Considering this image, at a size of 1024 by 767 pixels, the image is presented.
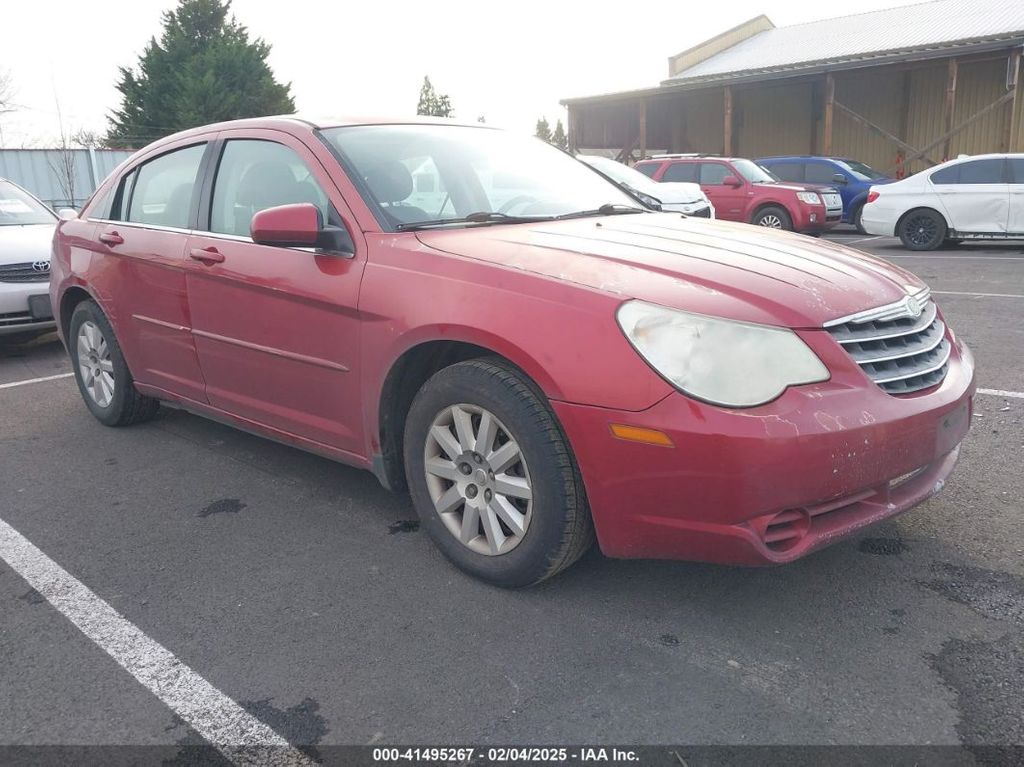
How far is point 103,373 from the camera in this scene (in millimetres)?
5004

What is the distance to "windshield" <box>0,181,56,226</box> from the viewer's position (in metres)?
8.00

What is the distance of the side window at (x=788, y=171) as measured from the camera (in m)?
17.8

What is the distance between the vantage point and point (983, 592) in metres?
2.87

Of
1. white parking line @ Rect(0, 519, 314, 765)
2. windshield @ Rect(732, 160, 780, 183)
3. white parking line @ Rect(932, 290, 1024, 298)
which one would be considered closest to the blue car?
windshield @ Rect(732, 160, 780, 183)

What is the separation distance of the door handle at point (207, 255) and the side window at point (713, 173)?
1377 centimetres

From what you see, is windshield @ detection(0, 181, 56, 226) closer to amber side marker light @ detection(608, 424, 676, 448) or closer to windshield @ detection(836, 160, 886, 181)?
amber side marker light @ detection(608, 424, 676, 448)

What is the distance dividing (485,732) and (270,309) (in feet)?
6.48

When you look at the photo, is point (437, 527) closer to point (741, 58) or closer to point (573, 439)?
point (573, 439)

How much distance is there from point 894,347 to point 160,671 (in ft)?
7.94

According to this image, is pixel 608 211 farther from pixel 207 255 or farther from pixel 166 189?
pixel 166 189

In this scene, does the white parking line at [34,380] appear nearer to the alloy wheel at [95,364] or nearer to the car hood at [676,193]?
the alloy wheel at [95,364]

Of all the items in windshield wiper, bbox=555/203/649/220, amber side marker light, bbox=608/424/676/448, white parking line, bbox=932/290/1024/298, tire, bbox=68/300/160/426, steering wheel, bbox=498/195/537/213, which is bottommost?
white parking line, bbox=932/290/1024/298

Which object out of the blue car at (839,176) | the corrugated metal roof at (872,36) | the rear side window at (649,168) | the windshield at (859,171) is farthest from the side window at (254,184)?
the corrugated metal roof at (872,36)

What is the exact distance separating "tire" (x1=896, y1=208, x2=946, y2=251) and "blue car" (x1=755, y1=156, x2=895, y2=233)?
3.10 metres
